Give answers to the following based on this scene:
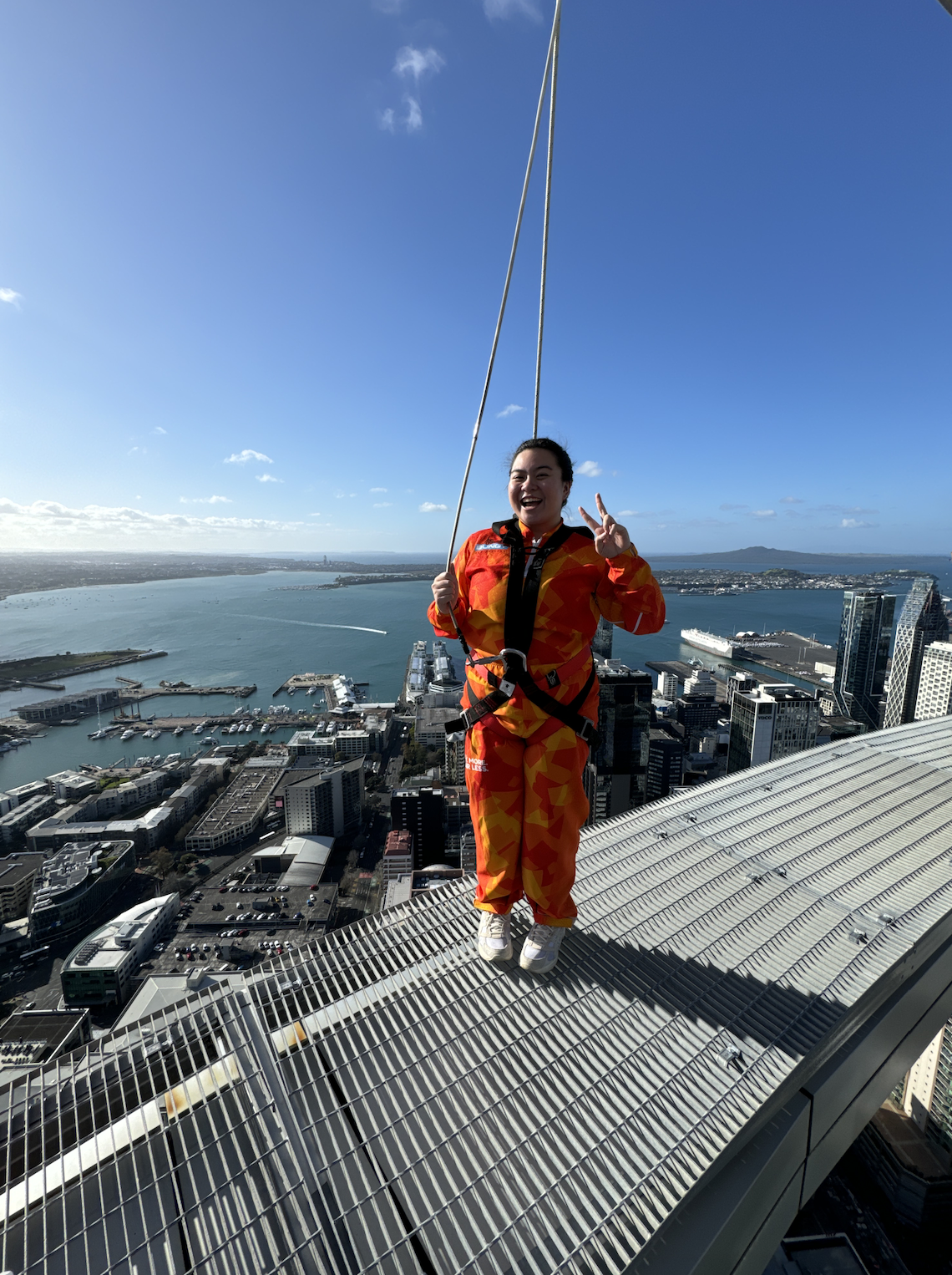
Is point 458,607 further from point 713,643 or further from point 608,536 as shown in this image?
point 713,643

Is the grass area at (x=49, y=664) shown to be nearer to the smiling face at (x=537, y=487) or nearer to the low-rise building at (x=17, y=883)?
the low-rise building at (x=17, y=883)

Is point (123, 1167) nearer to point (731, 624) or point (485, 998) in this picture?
point (485, 998)

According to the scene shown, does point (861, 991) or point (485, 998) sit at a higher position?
point (485, 998)

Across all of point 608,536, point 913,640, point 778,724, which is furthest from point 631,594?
point 913,640

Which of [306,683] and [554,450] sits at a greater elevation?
[554,450]

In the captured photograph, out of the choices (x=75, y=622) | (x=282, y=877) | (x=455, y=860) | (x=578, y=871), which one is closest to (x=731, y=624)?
(x=455, y=860)

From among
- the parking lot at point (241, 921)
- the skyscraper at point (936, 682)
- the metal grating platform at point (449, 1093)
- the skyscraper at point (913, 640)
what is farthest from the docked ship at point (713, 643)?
the metal grating platform at point (449, 1093)
